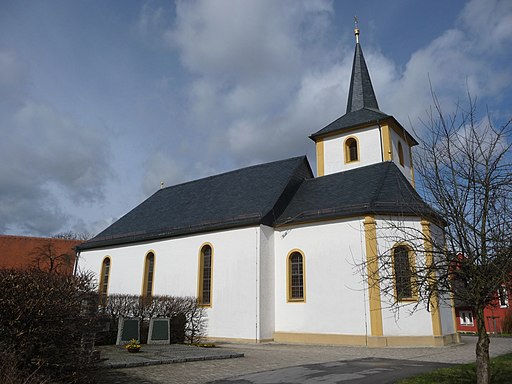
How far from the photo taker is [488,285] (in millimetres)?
6539

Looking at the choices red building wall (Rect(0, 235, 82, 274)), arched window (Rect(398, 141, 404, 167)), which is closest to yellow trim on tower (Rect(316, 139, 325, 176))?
arched window (Rect(398, 141, 404, 167))

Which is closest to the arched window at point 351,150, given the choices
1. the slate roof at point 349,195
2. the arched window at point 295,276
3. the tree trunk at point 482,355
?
the slate roof at point 349,195

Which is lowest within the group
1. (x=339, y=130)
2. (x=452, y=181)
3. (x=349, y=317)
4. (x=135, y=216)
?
(x=349, y=317)

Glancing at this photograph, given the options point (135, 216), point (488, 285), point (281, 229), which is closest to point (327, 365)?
point (488, 285)

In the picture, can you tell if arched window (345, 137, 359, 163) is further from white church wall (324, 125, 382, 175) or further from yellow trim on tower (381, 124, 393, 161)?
yellow trim on tower (381, 124, 393, 161)

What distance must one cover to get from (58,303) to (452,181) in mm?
6786

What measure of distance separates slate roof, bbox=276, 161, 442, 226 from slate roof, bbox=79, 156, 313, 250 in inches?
37.5

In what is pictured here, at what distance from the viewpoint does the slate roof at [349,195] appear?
1747 centimetres

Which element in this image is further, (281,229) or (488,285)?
(281,229)

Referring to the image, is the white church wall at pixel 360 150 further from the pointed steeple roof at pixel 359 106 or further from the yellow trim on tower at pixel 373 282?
the yellow trim on tower at pixel 373 282

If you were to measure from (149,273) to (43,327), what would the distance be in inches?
670

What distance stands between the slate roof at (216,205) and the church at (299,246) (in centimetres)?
9

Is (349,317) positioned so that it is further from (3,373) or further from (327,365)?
(3,373)

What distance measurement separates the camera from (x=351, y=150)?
2308 centimetres
